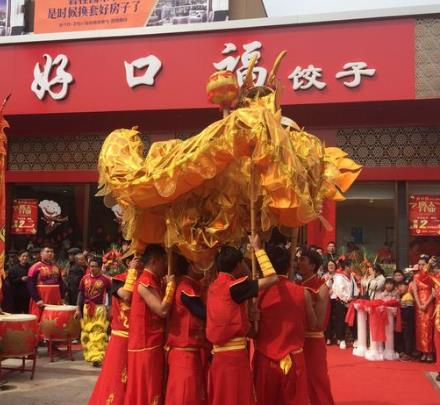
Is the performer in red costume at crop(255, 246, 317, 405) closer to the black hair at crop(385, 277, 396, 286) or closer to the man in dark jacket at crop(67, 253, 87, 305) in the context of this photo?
the black hair at crop(385, 277, 396, 286)

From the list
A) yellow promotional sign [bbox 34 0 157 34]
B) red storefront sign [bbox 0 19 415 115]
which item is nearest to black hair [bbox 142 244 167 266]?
red storefront sign [bbox 0 19 415 115]

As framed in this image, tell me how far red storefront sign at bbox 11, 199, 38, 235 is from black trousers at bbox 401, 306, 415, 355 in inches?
317

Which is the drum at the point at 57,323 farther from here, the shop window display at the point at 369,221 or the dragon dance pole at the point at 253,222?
the shop window display at the point at 369,221

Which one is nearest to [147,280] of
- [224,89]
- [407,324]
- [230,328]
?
[230,328]

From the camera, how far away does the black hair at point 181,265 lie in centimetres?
400

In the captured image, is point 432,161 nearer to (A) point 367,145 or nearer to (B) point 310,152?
(A) point 367,145

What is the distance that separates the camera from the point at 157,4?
48.9 feet

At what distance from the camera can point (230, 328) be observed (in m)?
3.23

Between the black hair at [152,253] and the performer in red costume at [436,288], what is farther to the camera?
the performer in red costume at [436,288]

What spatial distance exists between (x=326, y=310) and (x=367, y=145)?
6949 millimetres

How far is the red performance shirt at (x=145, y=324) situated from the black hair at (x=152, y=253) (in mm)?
140

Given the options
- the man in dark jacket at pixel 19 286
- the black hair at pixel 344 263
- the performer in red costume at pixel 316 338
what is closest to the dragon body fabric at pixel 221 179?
the performer in red costume at pixel 316 338

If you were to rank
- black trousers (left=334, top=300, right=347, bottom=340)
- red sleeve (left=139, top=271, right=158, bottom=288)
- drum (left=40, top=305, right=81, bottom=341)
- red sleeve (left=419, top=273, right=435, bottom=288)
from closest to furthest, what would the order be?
red sleeve (left=139, top=271, right=158, bottom=288) < drum (left=40, top=305, right=81, bottom=341) < red sleeve (left=419, top=273, right=435, bottom=288) < black trousers (left=334, top=300, right=347, bottom=340)

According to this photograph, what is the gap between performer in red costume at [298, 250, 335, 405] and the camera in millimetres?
3875
